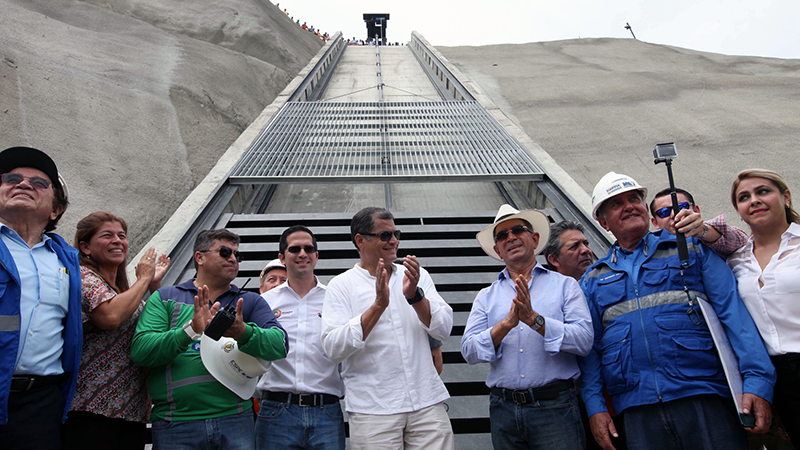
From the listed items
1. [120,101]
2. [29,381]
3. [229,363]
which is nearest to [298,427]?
[229,363]

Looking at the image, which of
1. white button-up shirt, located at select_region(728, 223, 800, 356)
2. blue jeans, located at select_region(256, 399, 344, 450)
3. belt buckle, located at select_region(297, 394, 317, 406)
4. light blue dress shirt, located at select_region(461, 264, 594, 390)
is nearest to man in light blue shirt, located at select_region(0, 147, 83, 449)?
blue jeans, located at select_region(256, 399, 344, 450)

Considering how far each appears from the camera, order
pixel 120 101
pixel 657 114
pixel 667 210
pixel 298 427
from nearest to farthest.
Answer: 1. pixel 298 427
2. pixel 667 210
3. pixel 120 101
4. pixel 657 114

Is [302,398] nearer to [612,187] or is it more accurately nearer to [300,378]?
[300,378]

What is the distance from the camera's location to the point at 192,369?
2.23m

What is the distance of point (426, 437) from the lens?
6.99 ft

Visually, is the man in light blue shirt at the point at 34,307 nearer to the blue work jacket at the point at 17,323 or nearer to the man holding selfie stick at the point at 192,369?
the blue work jacket at the point at 17,323

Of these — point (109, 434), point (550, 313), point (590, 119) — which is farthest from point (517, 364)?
point (590, 119)

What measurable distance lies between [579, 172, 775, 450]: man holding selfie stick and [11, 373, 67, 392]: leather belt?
7.29 feet

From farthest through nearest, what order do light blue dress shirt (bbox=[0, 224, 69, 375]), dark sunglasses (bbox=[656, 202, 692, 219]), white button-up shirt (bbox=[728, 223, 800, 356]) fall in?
1. dark sunglasses (bbox=[656, 202, 692, 219])
2. white button-up shirt (bbox=[728, 223, 800, 356])
3. light blue dress shirt (bbox=[0, 224, 69, 375])

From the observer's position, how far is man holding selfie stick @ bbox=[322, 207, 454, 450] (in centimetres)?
214

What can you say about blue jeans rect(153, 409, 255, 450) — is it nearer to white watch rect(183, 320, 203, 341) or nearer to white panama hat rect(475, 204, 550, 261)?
white watch rect(183, 320, 203, 341)

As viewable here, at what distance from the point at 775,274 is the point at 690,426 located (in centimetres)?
70

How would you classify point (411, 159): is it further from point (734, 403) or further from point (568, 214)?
point (734, 403)

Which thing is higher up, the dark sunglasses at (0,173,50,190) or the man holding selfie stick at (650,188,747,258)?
the dark sunglasses at (0,173,50,190)
